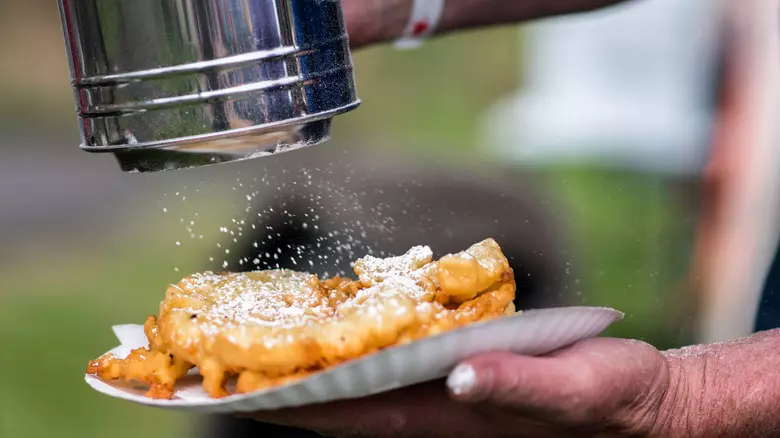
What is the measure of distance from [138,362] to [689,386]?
75cm

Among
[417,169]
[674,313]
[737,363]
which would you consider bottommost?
[674,313]

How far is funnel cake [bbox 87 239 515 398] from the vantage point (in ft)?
3.13

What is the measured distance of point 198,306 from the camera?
3.66 ft

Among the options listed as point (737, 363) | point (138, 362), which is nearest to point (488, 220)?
point (737, 363)

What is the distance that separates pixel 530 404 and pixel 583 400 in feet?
0.27

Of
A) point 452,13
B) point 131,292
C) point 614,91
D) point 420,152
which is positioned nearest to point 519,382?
point 452,13

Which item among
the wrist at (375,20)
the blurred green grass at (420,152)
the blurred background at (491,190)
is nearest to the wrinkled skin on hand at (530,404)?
the blurred background at (491,190)

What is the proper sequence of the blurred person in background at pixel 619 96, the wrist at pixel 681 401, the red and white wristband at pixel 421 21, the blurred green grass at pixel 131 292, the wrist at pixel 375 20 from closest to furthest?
the wrist at pixel 681 401
the wrist at pixel 375 20
the red and white wristband at pixel 421 21
the blurred green grass at pixel 131 292
the blurred person in background at pixel 619 96

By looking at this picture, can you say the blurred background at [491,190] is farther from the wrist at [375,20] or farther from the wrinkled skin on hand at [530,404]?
the wrinkled skin on hand at [530,404]

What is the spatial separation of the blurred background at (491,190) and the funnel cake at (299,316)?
14.2 inches

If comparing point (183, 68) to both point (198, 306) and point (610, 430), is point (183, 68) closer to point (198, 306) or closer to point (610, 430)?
point (198, 306)

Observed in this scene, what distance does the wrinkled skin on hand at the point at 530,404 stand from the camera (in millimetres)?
927

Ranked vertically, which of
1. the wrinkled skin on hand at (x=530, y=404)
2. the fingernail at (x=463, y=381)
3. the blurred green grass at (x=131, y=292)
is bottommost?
the blurred green grass at (x=131, y=292)

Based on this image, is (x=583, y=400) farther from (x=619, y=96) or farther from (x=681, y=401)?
(x=619, y=96)
